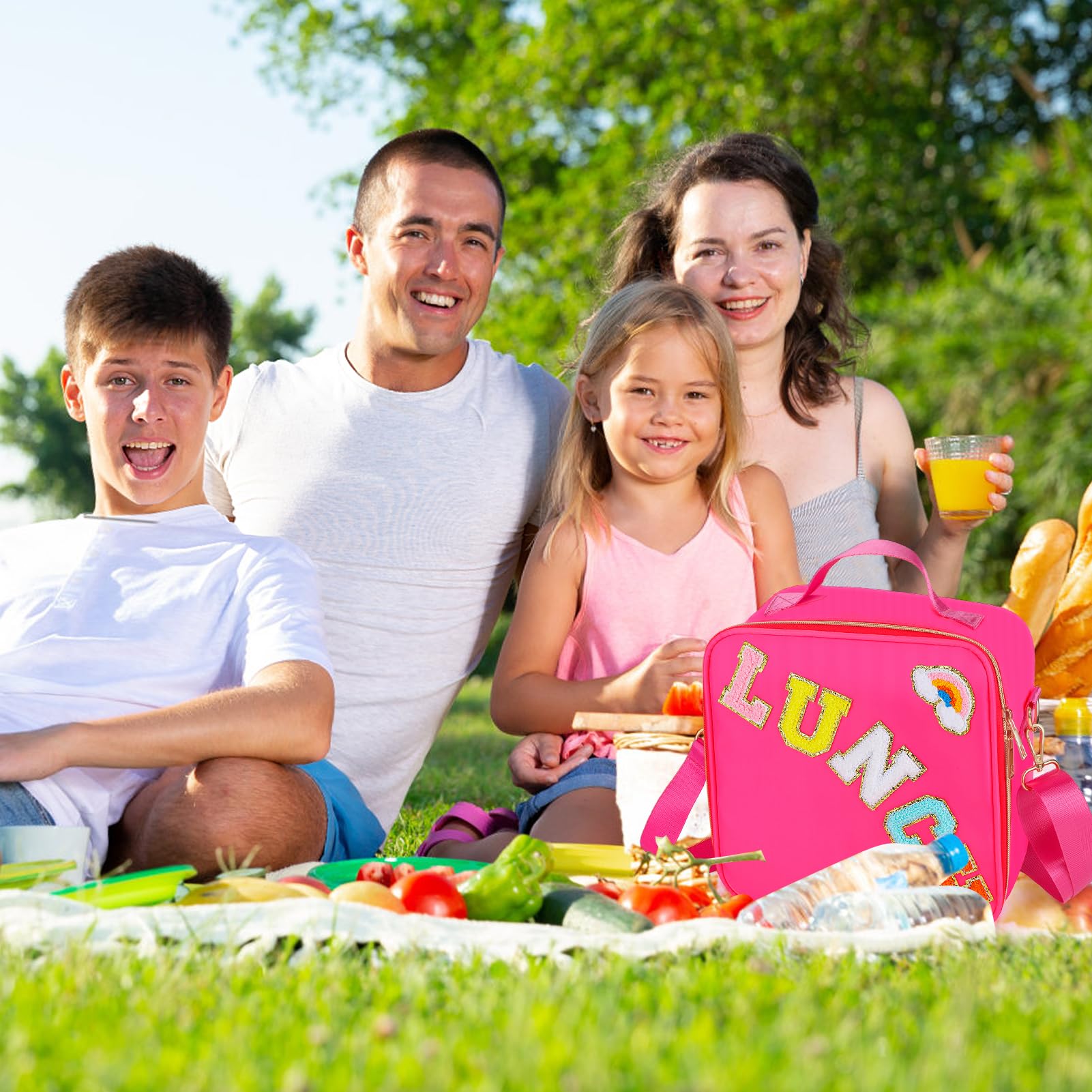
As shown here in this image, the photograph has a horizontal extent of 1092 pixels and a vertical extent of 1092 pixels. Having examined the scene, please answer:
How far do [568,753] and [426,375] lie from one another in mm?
1312

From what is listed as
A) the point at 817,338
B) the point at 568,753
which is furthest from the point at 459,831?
the point at 817,338

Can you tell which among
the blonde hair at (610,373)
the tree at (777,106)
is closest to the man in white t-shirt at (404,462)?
the blonde hair at (610,373)

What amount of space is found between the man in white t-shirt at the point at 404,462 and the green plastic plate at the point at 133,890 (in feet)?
4.71

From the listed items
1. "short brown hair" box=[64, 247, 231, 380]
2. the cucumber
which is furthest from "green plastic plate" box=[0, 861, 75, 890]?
"short brown hair" box=[64, 247, 231, 380]

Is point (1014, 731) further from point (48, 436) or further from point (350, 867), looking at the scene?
point (48, 436)

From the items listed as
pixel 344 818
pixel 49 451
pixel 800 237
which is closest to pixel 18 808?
pixel 344 818

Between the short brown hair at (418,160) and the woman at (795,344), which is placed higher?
the short brown hair at (418,160)

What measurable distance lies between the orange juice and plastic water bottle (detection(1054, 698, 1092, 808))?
577 millimetres

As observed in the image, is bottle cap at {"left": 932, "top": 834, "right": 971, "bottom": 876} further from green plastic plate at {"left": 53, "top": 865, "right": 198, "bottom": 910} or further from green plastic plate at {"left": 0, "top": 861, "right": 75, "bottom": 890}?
green plastic plate at {"left": 0, "top": 861, "right": 75, "bottom": 890}

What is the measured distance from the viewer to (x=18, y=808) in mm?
3258

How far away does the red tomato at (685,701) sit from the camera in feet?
11.9

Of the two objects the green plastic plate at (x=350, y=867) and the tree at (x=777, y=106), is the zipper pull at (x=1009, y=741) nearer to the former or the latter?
the green plastic plate at (x=350, y=867)

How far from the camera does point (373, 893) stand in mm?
2736

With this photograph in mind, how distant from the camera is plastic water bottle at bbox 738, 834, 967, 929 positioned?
9.11ft
